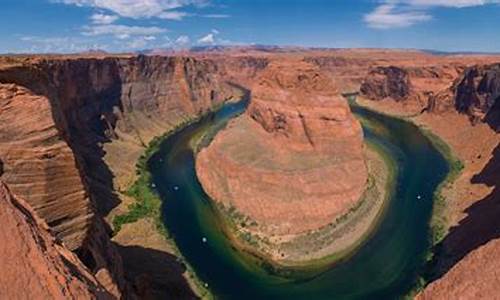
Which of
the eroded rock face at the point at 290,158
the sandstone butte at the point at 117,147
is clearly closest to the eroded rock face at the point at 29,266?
the sandstone butte at the point at 117,147

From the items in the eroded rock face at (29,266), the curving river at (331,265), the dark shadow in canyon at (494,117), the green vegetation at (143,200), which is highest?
the eroded rock face at (29,266)

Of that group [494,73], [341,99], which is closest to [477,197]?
[341,99]

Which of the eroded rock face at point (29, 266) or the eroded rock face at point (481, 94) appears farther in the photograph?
the eroded rock face at point (481, 94)

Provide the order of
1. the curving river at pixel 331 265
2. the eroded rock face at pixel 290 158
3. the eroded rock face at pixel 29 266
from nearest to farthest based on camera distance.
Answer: the eroded rock face at pixel 29 266, the curving river at pixel 331 265, the eroded rock face at pixel 290 158

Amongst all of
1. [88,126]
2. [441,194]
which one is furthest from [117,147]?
[441,194]

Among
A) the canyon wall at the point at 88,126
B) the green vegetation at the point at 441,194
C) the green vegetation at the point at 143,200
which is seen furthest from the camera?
the green vegetation at the point at 143,200

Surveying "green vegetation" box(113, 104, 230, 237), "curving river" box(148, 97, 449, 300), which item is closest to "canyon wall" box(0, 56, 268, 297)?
"green vegetation" box(113, 104, 230, 237)

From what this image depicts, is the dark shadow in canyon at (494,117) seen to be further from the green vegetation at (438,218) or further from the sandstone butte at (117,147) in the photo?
the green vegetation at (438,218)

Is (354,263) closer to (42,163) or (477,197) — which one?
(477,197)

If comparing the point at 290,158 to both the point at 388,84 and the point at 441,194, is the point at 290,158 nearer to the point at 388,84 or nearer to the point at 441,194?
the point at 441,194
